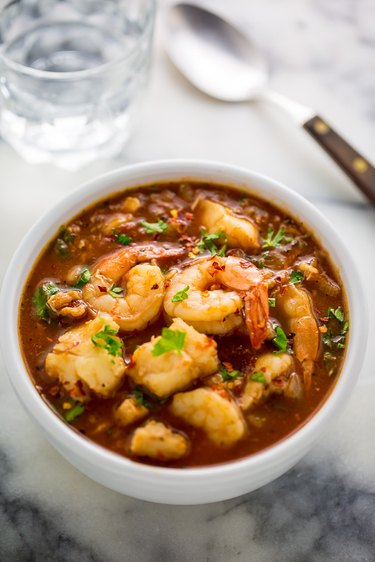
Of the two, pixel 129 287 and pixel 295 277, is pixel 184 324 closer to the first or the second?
pixel 129 287

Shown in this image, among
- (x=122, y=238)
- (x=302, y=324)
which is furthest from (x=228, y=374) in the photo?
(x=122, y=238)

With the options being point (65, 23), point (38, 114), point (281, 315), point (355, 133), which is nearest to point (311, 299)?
point (281, 315)

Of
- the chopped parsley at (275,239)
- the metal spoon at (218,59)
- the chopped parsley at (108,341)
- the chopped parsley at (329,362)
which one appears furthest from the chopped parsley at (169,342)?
the metal spoon at (218,59)

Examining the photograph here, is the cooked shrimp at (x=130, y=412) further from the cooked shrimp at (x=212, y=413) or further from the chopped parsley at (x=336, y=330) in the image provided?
the chopped parsley at (x=336, y=330)

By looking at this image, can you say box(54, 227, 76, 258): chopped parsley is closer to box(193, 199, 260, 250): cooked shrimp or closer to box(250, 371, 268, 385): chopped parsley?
box(193, 199, 260, 250): cooked shrimp

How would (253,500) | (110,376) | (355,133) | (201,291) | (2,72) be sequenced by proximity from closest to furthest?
(110,376) < (201,291) < (253,500) < (2,72) < (355,133)

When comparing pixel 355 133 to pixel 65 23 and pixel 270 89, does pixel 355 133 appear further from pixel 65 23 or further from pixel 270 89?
pixel 65 23
